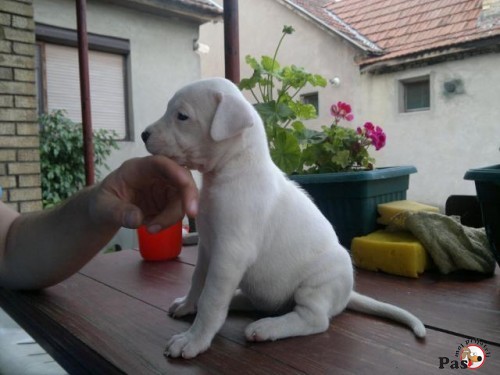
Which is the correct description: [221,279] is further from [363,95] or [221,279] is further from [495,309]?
[363,95]

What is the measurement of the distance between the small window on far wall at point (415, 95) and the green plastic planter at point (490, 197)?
627cm

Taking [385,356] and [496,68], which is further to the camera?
[496,68]

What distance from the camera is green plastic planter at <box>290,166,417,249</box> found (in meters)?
1.62

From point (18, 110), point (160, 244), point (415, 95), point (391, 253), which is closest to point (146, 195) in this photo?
point (160, 244)

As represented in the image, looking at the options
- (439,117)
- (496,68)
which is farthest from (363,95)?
(496,68)

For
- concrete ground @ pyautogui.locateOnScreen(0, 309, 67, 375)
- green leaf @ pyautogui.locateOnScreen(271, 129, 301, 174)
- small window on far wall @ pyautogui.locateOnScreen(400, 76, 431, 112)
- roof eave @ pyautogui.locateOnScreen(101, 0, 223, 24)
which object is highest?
roof eave @ pyautogui.locateOnScreen(101, 0, 223, 24)

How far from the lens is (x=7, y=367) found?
1.04 metres

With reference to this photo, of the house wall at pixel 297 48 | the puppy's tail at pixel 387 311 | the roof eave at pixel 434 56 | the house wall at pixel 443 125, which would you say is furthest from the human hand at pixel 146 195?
the house wall at pixel 297 48

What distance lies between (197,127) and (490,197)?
30.8 inches

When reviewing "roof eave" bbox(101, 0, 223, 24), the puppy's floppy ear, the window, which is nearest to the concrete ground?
the puppy's floppy ear

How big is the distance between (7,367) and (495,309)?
1202 mm

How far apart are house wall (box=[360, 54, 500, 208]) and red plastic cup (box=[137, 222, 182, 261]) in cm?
504

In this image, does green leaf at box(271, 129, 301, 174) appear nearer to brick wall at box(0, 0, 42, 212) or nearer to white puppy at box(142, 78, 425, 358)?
white puppy at box(142, 78, 425, 358)

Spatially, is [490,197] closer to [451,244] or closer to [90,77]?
[451,244]
